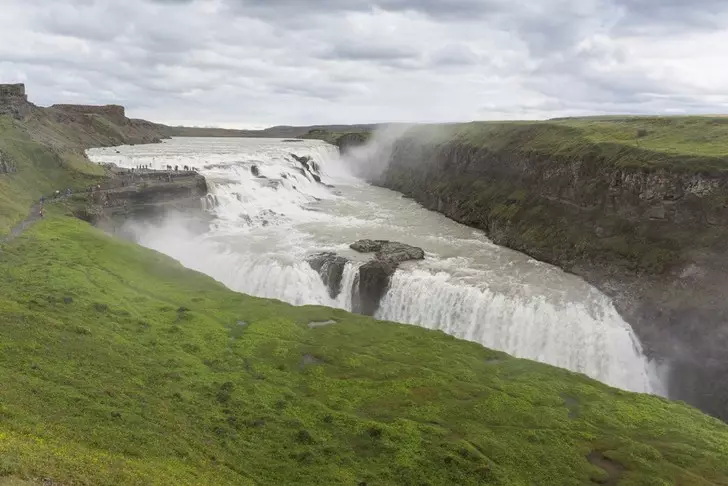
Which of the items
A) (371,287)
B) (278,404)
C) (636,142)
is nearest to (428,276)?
(371,287)

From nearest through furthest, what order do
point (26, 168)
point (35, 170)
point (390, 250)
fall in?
1. point (390, 250)
2. point (26, 168)
3. point (35, 170)

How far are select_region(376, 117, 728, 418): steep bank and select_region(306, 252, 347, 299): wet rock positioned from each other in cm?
1961

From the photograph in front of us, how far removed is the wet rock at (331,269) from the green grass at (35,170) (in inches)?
943

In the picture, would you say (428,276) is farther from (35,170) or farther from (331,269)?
(35,170)

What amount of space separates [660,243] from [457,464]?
31756 mm

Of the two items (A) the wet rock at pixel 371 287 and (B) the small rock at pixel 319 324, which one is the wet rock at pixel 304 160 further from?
(B) the small rock at pixel 319 324

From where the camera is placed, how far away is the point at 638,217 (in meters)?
44.9

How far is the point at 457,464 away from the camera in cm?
1866

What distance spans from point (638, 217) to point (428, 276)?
18674mm

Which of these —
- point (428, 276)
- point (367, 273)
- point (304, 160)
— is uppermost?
point (304, 160)

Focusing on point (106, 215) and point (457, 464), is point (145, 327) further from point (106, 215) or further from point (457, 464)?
point (106, 215)

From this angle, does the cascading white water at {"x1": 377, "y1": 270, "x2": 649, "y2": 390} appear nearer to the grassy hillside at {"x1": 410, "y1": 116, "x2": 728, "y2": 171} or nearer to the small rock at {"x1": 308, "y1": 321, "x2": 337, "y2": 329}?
the small rock at {"x1": 308, "y1": 321, "x2": 337, "y2": 329}

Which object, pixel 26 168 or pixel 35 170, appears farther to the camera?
pixel 35 170

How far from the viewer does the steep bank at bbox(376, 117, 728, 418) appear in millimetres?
36000
